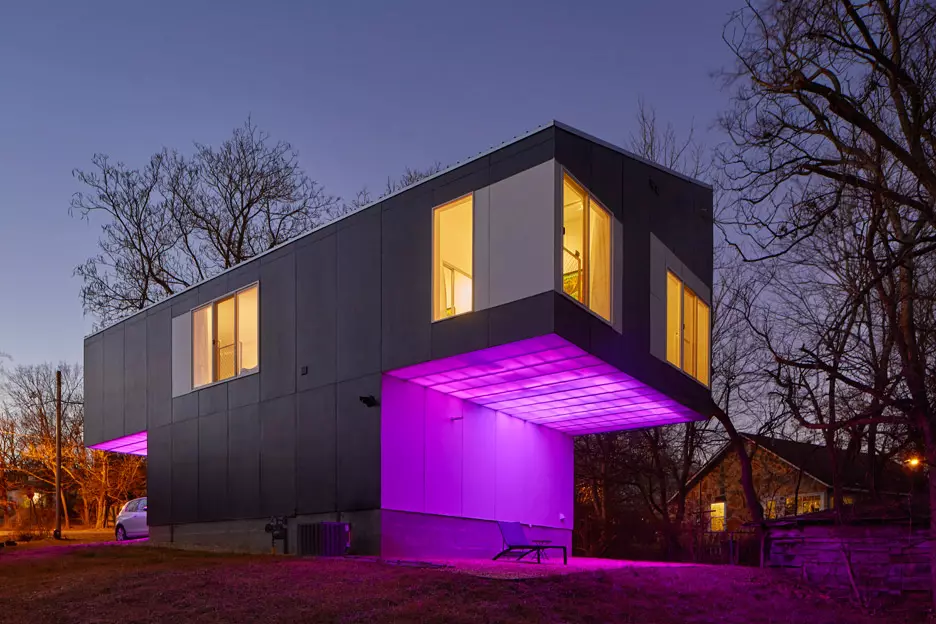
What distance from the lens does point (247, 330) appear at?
50.8 ft

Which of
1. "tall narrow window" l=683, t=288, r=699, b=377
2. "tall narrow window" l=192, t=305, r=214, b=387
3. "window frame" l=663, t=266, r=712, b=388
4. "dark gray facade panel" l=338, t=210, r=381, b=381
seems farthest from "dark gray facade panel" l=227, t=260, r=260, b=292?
"tall narrow window" l=683, t=288, r=699, b=377

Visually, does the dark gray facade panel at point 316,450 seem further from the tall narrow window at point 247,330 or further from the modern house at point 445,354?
the tall narrow window at point 247,330

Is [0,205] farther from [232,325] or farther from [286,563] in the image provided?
[286,563]

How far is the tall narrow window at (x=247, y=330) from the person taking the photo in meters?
15.2

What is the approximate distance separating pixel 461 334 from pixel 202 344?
755 cm

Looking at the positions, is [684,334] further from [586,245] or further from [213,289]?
[213,289]

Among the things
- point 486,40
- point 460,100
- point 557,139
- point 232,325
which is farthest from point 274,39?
point 557,139

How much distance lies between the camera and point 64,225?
28.7 metres

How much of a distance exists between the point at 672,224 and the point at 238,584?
385 inches

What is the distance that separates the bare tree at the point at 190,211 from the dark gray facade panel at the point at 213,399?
10819mm

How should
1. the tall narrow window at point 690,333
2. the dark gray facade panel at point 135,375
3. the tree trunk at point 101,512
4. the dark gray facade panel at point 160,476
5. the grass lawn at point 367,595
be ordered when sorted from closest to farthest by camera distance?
the grass lawn at point 367,595 → the tall narrow window at point 690,333 → the dark gray facade panel at point 160,476 → the dark gray facade panel at point 135,375 → the tree trunk at point 101,512

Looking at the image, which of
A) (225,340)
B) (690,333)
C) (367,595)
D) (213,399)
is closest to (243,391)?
(213,399)

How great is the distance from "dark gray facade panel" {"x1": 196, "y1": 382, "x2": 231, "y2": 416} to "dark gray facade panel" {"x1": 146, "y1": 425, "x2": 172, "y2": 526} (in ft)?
5.07

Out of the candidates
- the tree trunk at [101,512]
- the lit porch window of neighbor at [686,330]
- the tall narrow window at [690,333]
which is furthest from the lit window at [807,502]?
the tree trunk at [101,512]
